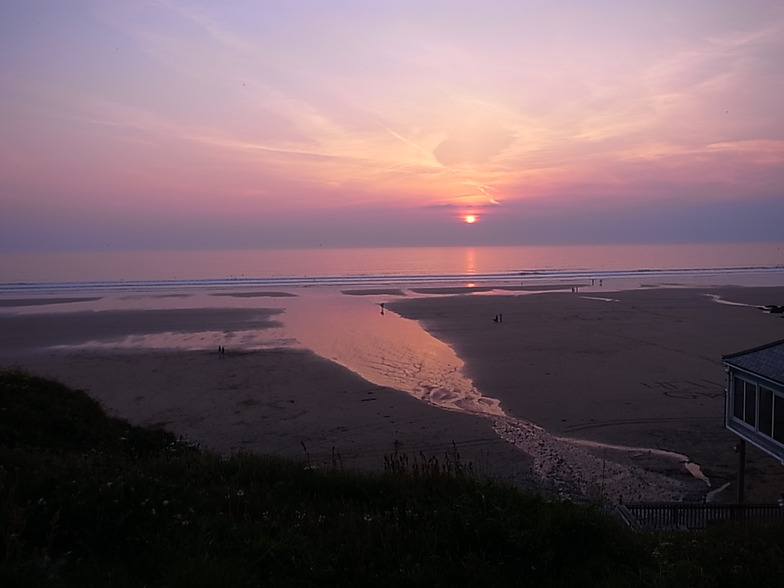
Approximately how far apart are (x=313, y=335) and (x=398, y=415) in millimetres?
16621

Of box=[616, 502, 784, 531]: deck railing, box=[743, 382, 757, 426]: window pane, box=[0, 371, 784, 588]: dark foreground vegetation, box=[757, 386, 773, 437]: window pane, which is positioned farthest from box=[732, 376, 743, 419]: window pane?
box=[0, 371, 784, 588]: dark foreground vegetation

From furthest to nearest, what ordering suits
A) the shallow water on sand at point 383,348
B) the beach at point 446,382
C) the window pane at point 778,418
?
the beach at point 446,382 < the shallow water on sand at point 383,348 < the window pane at point 778,418

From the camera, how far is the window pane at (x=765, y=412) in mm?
10352

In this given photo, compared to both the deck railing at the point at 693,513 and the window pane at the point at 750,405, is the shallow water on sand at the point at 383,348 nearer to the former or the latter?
the window pane at the point at 750,405

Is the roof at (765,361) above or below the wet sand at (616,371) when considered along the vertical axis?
above

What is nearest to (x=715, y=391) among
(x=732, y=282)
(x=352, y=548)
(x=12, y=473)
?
(x=352, y=548)

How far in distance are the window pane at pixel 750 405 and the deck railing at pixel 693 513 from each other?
2.00 m

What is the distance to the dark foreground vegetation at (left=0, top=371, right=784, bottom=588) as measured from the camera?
4.20 meters

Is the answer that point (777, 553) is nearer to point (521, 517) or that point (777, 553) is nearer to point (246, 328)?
point (521, 517)

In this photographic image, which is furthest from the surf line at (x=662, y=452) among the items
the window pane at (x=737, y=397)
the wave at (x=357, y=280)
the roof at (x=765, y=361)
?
the wave at (x=357, y=280)

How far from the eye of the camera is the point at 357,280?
81.6 metres

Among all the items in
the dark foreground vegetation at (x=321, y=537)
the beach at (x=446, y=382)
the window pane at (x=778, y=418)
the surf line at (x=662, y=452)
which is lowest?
the surf line at (x=662, y=452)

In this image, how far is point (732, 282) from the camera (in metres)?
73.8

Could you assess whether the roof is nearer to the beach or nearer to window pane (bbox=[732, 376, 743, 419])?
window pane (bbox=[732, 376, 743, 419])
